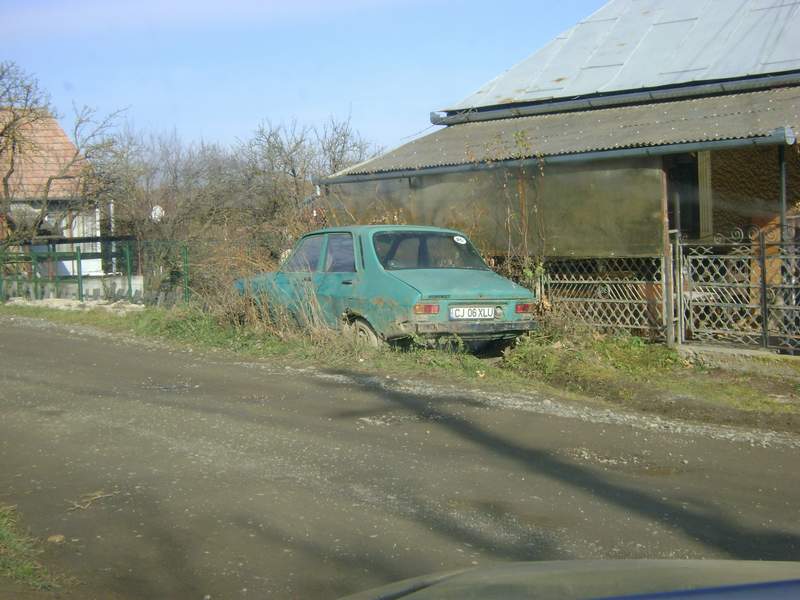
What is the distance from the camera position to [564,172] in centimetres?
1112

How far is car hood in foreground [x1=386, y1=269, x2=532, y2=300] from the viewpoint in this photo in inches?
373

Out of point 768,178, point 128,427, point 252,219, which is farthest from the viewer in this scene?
point 252,219

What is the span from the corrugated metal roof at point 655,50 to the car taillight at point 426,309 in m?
6.00

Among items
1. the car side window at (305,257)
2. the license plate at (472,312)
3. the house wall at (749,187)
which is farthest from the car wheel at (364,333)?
the house wall at (749,187)

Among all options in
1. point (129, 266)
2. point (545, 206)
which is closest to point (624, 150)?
point (545, 206)

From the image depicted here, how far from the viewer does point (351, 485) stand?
5.55m

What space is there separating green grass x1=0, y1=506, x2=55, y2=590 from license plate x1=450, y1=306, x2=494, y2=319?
5.42 m

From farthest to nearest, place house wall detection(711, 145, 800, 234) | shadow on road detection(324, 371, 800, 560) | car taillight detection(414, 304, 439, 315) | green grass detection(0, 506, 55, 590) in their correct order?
1. house wall detection(711, 145, 800, 234)
2. car taillight detection(414, 304, 439, 315)
3. shadow on road detection(324, 371, 800, 560)
4. green grass detection(0, 506, 55, 590)

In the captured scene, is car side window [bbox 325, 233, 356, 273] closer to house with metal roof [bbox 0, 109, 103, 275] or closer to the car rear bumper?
the car rear bumper

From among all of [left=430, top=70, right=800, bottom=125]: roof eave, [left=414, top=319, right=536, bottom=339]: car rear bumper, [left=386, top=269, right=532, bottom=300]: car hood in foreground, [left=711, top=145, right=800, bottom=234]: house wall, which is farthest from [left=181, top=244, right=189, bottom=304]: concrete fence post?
[left=711, top=145, right=800, bottom=234]: house wall

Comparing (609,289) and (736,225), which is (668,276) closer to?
(609,289)

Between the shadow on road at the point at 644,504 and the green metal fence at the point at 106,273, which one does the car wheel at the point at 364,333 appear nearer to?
the shadow on road at the point at 644,504

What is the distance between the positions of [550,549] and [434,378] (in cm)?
469

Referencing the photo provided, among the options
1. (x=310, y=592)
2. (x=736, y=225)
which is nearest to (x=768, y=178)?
(x=736, y=225)
